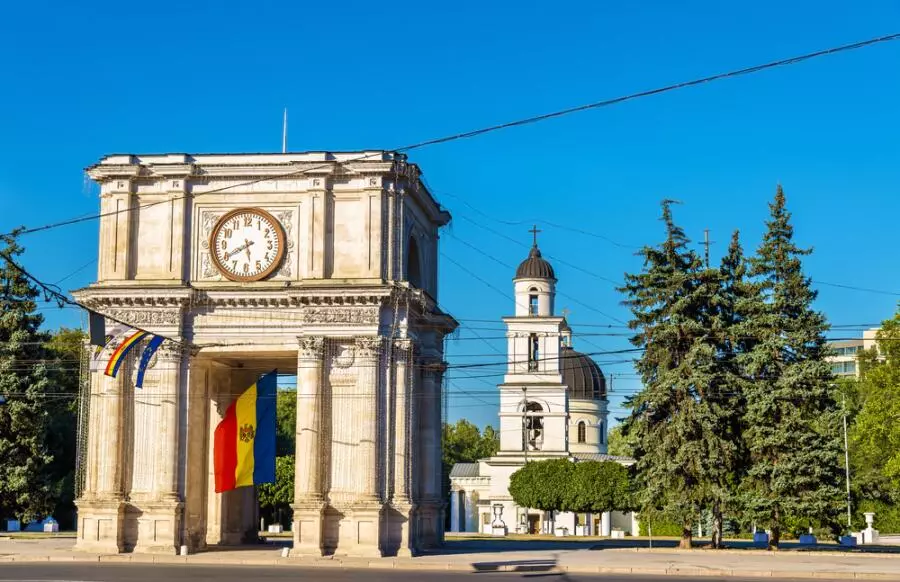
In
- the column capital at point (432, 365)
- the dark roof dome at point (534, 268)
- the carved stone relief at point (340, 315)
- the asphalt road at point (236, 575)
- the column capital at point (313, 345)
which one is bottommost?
the asphalt road at point (236, 575)

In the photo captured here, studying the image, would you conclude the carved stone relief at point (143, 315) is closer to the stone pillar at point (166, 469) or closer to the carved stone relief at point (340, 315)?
the stone pillar at point (166, 469)

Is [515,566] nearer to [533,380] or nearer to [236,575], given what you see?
[236,575]

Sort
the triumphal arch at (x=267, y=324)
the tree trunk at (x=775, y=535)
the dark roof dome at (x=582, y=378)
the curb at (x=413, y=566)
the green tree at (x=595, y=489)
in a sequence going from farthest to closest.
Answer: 1. the dark roof dome at (x=582, y=378)
2. the green tree at (x=595, y=489)
3. the tree trunk at (x=775, y=535)
4. the triumphal arch at (x=267, y=324)
5. the curb at (x=413, y=566)

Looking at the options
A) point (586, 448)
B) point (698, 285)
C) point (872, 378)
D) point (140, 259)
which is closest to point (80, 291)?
point (140, 259)

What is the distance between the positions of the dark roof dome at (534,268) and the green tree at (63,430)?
3165cm

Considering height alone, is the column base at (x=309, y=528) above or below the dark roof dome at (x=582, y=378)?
below

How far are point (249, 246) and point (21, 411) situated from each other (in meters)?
21.5

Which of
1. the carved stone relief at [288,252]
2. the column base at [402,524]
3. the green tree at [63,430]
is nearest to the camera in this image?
the column base at [402,524]

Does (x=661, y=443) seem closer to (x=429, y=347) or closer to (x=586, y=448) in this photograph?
(x=429, y=347)

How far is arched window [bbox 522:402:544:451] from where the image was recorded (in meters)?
87.1

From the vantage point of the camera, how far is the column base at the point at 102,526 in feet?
124

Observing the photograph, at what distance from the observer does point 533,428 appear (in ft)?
287

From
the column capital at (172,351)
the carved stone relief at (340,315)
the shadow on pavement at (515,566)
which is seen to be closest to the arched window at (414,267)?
the carved stone relief at (340,315)

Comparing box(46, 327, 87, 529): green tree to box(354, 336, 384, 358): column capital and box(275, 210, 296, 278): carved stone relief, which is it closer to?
box(275, 210, 296, 278): carved stone relief
